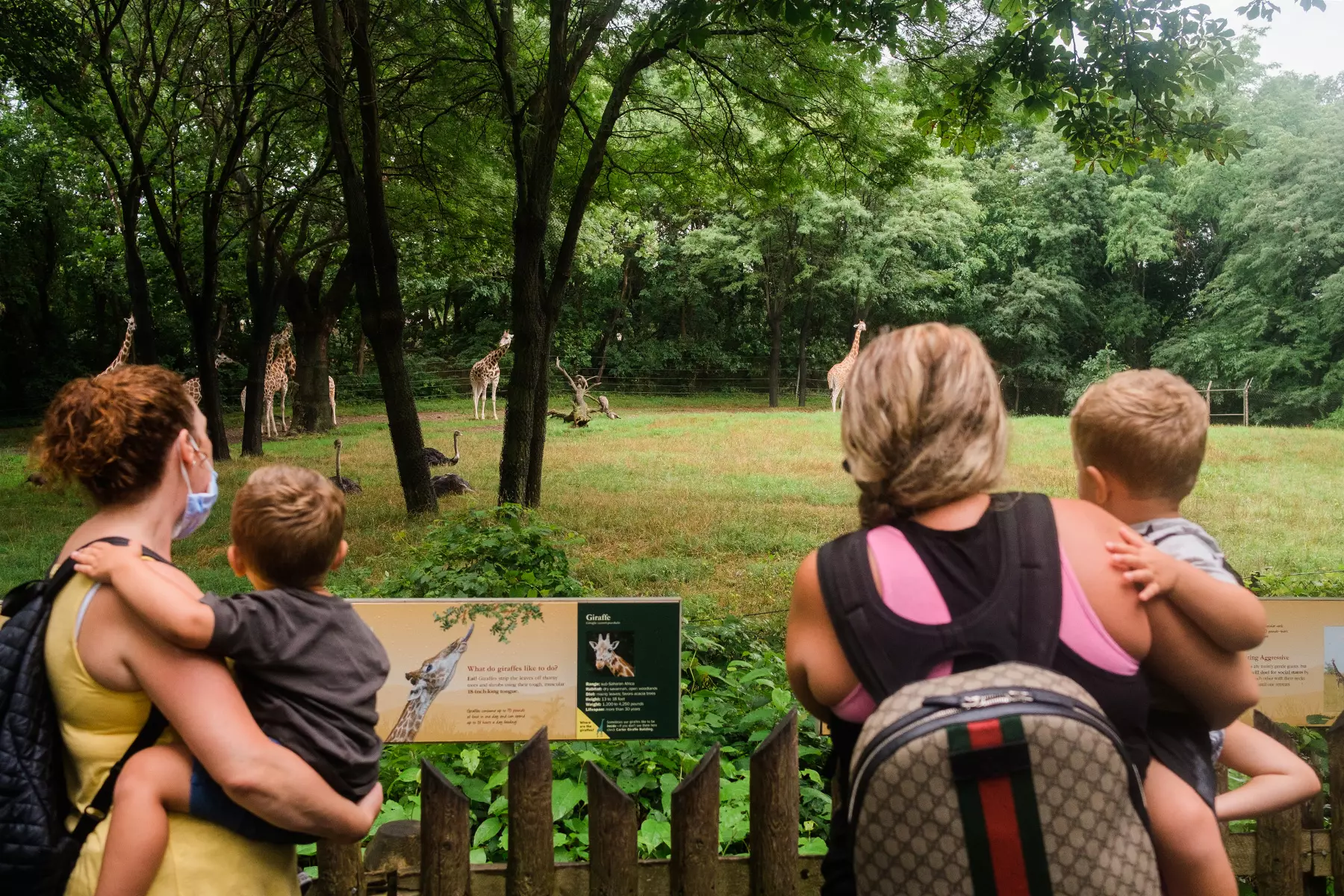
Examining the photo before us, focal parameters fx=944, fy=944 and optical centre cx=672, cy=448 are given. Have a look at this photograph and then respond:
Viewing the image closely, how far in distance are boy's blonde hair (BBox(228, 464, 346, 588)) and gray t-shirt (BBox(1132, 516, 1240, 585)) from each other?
4.29 ft

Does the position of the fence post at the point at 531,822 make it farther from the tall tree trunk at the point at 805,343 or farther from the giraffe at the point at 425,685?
the tall tree trunk at the point at 805,343

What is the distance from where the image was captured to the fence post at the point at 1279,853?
231 cm

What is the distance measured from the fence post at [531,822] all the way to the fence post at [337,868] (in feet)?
1.06

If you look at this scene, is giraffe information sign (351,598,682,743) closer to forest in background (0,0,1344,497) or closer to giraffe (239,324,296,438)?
forest in background (0,0,1344,497)

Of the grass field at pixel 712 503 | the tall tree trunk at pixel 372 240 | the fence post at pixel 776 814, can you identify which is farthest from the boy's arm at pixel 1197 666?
the tall tree trunk at pixel 372 240

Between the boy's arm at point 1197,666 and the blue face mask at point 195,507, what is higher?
the blue face mask at point 195,507

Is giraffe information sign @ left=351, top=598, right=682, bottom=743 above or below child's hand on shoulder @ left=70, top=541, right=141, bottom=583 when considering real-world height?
below

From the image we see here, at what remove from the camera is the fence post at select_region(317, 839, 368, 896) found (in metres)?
2.00

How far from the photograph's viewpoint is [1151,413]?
1.55 metres

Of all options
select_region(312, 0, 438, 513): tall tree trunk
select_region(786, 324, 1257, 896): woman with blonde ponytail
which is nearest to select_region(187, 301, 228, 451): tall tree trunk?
select_region(312, 0, 438, 513): tall tree trunk

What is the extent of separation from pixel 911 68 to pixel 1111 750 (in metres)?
6.99

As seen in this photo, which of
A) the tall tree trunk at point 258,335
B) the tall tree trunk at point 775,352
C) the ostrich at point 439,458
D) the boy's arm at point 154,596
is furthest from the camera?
the tall tree trunk at point 775,352

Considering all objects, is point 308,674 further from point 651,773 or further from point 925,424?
point 651,773

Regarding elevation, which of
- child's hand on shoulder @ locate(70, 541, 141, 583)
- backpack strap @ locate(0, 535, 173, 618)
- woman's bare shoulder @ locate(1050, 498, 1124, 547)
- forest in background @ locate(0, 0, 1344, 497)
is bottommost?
backpack strap @ locate(0, 535, 173, 618)
